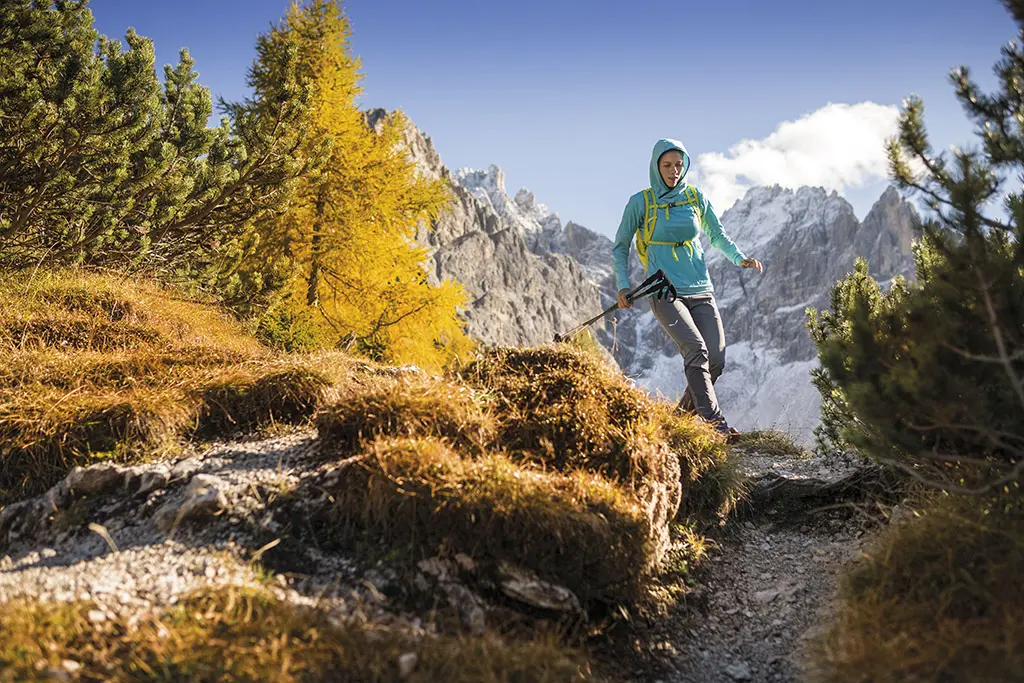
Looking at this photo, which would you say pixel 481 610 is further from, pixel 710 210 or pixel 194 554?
pixel 710 210

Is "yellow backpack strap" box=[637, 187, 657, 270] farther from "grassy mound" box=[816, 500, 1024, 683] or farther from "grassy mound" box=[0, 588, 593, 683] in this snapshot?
"grassy mound" box=[0, 588, 593, 683]

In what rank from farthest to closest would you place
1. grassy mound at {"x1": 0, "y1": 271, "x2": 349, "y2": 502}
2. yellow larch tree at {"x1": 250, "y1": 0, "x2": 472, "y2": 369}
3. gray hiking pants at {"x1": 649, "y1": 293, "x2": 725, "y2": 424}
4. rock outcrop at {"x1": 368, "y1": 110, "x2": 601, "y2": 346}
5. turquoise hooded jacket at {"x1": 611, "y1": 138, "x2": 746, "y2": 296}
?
rock outcrop at {"x1": 368, "y1": 110, "x2": 601, "y2": 346}, yellow larch tree at {"x1": 250, "y1": 0, "x2": 472, "y2": 369}, turquoise hooded jacket at {"x1": 611, "y1": 138, "x2": 746, "y2": 296}, gray hiking pants at {"x1": 649, "y1": 293, "x2": 725, "y2": 424}, grassy mound at {"x1": 0, "y1": 271, "x2": 349, "y2": 502}

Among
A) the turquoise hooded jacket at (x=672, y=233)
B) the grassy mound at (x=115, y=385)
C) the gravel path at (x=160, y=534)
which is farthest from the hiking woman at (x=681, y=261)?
the gravel path at (x=160, y=534)

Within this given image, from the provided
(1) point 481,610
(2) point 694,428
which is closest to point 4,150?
(1) point 481,610

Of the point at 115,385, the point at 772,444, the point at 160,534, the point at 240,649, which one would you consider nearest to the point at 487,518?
the point at 240,649

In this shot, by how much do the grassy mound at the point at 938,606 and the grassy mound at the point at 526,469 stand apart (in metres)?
1.16

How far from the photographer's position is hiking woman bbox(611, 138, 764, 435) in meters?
5.95

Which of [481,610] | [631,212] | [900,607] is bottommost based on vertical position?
[481,610]

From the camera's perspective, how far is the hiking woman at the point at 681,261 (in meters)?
5.95

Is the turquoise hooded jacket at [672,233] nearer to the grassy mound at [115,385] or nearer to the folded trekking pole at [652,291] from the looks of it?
the folded trekking pole at [652,291]

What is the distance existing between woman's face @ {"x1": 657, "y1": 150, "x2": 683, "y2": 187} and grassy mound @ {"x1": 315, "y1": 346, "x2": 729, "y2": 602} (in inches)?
88.7

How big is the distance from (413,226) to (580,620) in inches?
447

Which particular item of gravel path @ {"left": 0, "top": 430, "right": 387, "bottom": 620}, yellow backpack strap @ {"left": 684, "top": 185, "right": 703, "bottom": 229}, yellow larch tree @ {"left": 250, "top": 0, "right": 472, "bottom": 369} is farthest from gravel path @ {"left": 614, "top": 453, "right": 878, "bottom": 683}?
yellow larch tree @ {"left": 250, "top": 0, "right": 472, "bottom": 369}

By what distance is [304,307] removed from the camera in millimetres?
11672
